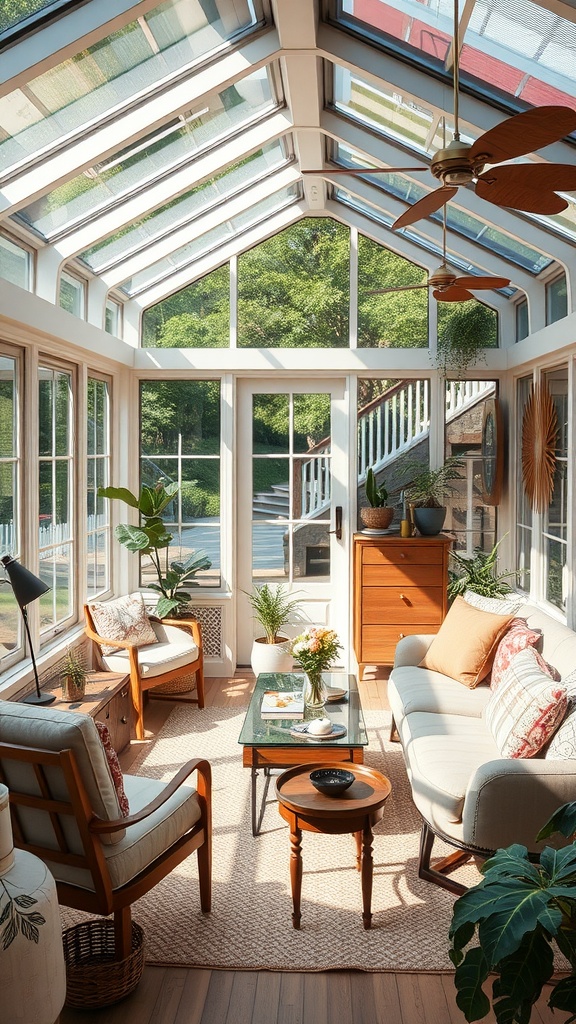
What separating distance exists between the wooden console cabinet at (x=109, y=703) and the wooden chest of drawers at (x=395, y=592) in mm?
1829

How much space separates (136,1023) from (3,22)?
11.0ft

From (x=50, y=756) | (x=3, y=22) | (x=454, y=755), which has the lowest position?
(x=454, y=755)

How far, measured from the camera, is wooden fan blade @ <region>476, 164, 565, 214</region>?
7.25 ft

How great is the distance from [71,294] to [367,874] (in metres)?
4.03

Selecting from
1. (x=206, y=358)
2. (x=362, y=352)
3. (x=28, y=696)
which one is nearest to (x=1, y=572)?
(x=28, y=696)

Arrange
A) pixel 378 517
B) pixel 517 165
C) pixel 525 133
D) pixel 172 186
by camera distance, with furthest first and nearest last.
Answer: pixel 378 517
pixel 172 186
pixel 517 165
pixel 525 133

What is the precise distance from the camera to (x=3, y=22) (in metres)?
3.06

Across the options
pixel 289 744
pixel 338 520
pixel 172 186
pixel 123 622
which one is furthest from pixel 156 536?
pixel 289 744

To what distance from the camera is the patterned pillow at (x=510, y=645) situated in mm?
4367

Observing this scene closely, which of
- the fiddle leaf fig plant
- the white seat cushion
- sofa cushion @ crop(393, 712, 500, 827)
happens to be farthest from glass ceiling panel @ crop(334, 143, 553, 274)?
the white seat cushion

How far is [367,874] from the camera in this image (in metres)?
3.21

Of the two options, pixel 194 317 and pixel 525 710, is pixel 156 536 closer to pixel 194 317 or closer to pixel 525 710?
pixel 194 317

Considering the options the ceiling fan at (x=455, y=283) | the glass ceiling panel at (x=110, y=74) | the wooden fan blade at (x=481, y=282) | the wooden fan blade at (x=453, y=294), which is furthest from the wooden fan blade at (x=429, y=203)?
the glass ceiling panel at (x=110, y=74)

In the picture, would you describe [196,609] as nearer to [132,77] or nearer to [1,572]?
[1,572]
